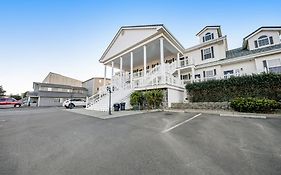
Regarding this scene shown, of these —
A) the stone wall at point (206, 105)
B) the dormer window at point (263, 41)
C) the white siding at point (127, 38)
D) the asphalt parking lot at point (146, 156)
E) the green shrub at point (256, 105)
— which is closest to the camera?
the asphalt parking lot at point (146, 156)

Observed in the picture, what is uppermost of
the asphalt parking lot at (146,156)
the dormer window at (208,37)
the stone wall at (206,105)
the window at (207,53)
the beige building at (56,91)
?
the dormer window at (208,37)

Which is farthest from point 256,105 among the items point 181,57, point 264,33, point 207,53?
point 181,57

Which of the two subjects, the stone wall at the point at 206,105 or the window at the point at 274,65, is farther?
the window at the point at 274,65

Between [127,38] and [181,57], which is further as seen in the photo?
[181,57]

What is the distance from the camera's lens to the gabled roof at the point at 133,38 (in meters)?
11.8

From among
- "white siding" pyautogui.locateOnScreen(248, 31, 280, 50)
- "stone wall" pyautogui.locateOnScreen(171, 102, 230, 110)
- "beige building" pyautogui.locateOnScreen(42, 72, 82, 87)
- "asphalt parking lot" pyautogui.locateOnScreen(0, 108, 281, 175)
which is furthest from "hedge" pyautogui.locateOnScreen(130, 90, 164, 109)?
"beige building" pyautogui.locateOnScreen(42, 72, 82, 87)

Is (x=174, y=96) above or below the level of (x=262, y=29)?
below

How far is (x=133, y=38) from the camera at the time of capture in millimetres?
14148

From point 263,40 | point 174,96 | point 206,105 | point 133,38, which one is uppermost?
point 133,38

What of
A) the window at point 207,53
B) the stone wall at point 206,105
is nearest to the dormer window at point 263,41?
the window at point 207,53

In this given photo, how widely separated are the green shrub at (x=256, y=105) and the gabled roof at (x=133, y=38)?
344 inches

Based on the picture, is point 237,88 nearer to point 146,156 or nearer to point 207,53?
point 207,53

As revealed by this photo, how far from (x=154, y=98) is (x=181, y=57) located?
396 inches

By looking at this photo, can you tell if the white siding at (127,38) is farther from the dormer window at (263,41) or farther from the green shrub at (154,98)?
the dormer window at (263,41)
